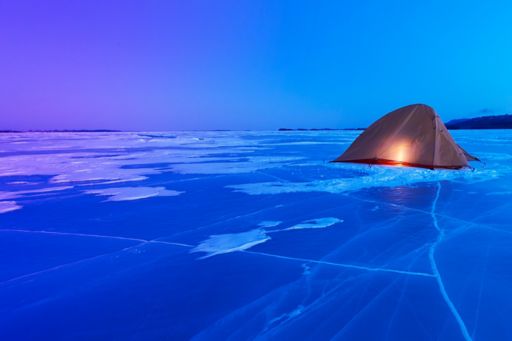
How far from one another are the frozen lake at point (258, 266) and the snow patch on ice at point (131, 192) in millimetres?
75

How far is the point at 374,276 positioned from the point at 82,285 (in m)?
1.81

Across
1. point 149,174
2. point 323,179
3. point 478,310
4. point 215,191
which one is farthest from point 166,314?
point 149,174

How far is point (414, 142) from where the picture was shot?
23.7 feet

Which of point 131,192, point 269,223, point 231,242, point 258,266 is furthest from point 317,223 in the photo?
point 131,192

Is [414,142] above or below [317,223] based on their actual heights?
above

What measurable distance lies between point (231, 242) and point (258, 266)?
54cm

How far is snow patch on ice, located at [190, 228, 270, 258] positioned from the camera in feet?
8.56

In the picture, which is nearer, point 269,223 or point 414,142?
point 269,223

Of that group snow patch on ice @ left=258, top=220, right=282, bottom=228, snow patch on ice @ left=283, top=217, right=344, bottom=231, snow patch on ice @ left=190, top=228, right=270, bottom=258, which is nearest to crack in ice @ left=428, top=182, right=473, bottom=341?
snow patch on ice @ left=283, top=217, right=344, bottom=231

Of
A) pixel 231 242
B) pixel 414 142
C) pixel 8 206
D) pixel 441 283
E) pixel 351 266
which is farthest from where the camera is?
pixel 414 142

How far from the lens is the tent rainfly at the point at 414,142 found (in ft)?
23.0

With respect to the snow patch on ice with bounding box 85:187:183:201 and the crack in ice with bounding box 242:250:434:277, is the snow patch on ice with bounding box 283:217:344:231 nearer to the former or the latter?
the crack in ice with bounding box 242:250:434:277

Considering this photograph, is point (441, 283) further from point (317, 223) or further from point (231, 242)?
point (231, 242)

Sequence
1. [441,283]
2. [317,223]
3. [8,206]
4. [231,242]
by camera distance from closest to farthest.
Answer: [441,283]
[231,242]
[317,223]
[8,206]
